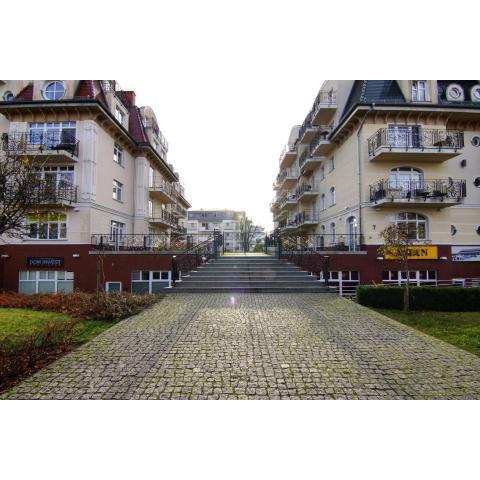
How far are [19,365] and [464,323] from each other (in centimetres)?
1081

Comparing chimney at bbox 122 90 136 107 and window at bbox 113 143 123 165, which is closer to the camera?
window at bbox 113 143 123 165

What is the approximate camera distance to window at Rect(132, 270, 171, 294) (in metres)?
17.2

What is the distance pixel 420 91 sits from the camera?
61.2 feet

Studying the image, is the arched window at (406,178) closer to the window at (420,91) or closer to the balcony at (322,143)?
the window at (420,91)

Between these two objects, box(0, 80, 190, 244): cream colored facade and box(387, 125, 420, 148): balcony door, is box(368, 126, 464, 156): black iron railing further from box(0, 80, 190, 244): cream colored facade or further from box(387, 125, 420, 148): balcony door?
box(0, 80, 190, 244): cream colored facade

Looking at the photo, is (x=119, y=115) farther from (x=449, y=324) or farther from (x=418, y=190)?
(x=449, y=324)

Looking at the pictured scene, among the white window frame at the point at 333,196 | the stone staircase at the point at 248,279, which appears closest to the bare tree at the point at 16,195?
the stone staircase at the point at 248,279

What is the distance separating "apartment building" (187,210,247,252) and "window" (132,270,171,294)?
206 ft

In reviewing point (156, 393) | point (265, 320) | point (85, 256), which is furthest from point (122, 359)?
point (85, 256)

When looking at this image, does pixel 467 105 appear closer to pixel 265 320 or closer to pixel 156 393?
pixel 265 320

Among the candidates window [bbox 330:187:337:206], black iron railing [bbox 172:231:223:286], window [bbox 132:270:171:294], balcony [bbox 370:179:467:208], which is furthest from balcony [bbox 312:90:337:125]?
window [bbox 132:270:171:294]

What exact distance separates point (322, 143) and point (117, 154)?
606 inches

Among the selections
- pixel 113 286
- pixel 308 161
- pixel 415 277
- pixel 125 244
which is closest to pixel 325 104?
pixel 308 161

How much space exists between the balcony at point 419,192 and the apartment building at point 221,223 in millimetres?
62843
